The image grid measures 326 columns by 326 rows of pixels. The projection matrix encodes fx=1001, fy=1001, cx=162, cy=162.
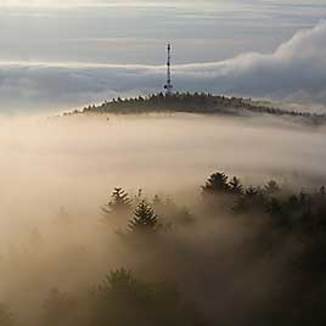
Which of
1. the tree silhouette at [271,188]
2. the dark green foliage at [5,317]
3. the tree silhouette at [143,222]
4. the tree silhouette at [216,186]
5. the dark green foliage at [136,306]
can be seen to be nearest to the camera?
the dark green foliage at [5,317]

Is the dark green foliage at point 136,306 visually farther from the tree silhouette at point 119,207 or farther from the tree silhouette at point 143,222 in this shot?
the tree silhouette at point 119,207

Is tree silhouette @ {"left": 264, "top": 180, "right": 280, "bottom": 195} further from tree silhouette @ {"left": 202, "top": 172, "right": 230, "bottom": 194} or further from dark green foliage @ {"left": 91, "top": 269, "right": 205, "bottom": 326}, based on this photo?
dark green foliage @ {"left": 91, "top": 269, "right": 205, "bottom": 326}

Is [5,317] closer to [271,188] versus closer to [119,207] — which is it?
[119,207]

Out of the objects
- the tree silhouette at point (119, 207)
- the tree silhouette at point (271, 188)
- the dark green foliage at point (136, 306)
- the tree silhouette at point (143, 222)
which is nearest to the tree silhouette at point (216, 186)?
the tree silhouette at point (271, 188)

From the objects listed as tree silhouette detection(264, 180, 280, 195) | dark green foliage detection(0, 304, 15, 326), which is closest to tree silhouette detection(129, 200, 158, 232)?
tree silhouette detection(264, 180, 280, 195)

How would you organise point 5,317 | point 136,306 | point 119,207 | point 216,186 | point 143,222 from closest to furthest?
point 5,317, point 136,306, point 143,222, point 119,207, point 216,186

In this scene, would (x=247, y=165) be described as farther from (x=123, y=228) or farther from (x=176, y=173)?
(x=123, y=228)

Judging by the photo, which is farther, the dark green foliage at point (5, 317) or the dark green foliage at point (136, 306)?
the dark green foliage at point (136, 306)

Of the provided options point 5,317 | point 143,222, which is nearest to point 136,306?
point 5,317
